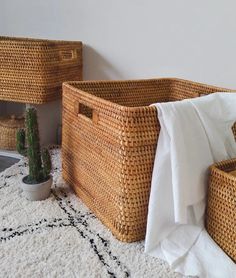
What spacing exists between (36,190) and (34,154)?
124 mm

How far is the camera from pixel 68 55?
1600mm

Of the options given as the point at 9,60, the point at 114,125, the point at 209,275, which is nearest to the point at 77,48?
the point at 9,60

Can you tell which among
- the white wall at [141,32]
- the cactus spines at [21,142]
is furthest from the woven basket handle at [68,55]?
the cactus spines at [21,142]

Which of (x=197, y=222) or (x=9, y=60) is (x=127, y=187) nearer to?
(x=197, y=222)

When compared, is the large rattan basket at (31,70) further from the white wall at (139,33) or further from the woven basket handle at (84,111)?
the woven basket handle at (84,111)

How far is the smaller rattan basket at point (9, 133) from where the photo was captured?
1.57 metres

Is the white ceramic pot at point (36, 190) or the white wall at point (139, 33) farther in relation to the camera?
the white wall at point (139, 33)

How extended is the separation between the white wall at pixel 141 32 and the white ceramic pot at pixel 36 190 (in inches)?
30.3

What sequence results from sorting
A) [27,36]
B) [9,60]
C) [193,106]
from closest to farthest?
[193,106], [9,60], [27,36]

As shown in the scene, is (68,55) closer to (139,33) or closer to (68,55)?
(68,55)

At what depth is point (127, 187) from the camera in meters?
0.83

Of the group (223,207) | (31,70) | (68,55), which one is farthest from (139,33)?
(223,207)

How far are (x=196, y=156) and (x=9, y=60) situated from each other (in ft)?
3.30

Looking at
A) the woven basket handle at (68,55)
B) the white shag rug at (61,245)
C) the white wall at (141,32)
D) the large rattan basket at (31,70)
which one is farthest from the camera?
the woven basket handle at (68,55)
